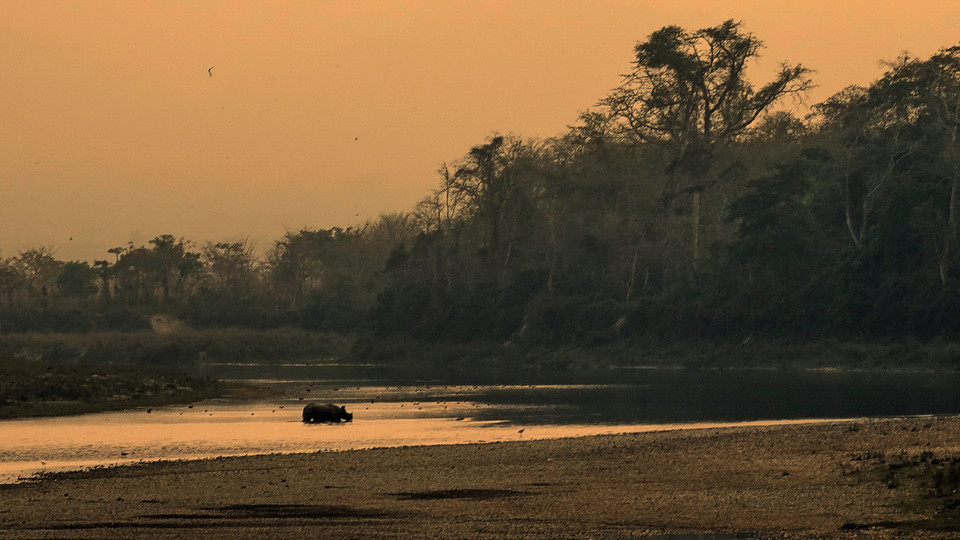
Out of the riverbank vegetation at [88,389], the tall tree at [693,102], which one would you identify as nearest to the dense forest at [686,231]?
the tall tree at [693,102]

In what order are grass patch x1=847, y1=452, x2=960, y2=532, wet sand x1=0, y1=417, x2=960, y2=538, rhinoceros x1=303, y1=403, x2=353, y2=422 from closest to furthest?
grass patch x1=847, y1=452, x2=960, y2=532 → wet sand x1=0, y1=417, x2=960, y2=538 → rhinoceros x1=303, y1=403, x2=353, y2=422

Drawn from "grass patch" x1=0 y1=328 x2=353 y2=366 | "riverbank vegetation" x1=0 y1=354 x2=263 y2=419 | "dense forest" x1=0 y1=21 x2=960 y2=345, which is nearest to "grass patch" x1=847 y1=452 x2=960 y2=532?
"riverbank vegetation" x1=0 y1=354 x2=263 y2=419

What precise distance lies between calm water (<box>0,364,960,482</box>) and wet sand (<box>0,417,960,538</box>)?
17.7 ft

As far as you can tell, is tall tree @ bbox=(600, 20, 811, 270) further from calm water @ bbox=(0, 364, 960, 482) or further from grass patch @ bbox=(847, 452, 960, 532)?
grass patch @ bbox=(847, 452, 960, 532)

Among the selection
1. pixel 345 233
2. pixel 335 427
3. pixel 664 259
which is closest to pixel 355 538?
pixel 335 427

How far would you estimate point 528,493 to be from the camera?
28.0m

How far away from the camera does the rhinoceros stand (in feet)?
180

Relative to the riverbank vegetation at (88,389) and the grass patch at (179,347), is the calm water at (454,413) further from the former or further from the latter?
the grass patch at (179,347)

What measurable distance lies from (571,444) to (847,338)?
2700 inches

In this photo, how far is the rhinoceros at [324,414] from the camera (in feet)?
180

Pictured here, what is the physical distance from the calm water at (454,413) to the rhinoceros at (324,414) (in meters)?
0.85

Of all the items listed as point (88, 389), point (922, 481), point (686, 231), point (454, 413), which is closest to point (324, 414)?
point (454, 413)

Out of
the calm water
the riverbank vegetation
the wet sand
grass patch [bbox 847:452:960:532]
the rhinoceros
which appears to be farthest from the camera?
the riverbank vegetation

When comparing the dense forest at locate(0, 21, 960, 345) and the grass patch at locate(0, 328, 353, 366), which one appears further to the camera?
the grass patch at locate(0, 328, 353, 366)
